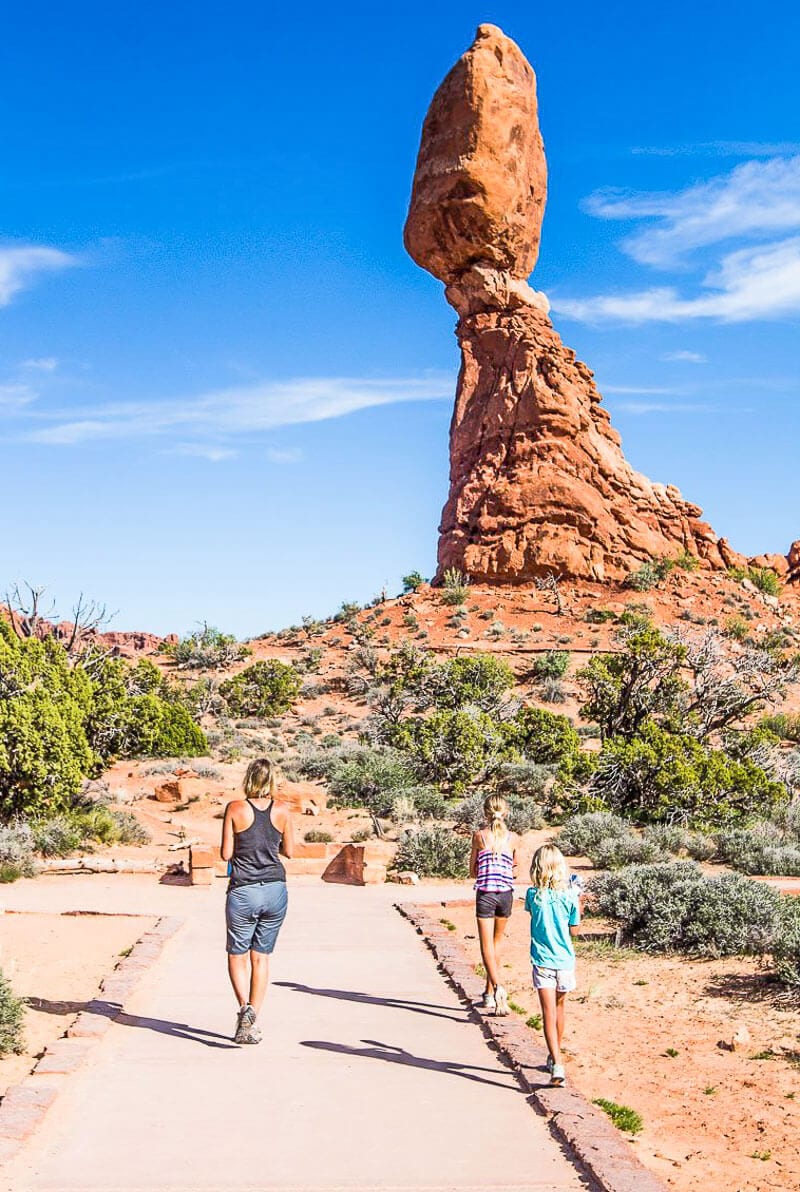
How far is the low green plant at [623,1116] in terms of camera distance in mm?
6000

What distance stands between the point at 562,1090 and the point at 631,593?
4144 centimetres

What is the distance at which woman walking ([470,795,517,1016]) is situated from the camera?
312 inches

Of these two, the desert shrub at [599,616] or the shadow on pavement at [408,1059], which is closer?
the shadow on pavement at [408,1059]

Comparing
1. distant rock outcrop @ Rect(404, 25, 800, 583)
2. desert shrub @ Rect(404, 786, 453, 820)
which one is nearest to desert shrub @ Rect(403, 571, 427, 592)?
distant rock outcrop @ Rect(404, 25, 800, 583)

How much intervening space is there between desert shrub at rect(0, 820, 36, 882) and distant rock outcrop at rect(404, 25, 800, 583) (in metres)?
33.4

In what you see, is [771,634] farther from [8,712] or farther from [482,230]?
[8,712]

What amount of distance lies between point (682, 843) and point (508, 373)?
3446cm

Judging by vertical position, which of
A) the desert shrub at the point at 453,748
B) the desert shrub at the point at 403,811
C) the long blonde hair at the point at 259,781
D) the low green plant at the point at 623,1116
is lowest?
the low green plant at the point at 623,1116

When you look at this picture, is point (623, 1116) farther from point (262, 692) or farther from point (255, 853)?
point (262, 692)

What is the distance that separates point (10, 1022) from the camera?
278 inches

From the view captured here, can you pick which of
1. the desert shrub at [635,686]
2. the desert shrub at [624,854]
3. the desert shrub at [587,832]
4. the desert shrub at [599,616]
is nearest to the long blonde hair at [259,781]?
the desert shrub at [624,854]

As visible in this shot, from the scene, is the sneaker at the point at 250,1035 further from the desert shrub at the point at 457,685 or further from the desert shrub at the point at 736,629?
the desert shrub at the point at 736,629

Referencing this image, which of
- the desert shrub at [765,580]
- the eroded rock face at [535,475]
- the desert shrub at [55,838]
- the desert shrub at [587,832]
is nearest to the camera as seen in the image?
the desert shrub at [55,838]

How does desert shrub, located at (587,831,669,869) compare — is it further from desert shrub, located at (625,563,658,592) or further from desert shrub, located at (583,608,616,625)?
desert shrub, located at (625,563,658,592)
